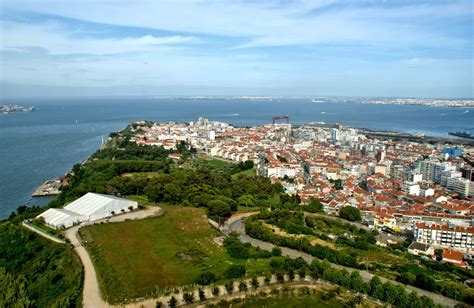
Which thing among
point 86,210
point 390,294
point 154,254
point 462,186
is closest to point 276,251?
point 154,254

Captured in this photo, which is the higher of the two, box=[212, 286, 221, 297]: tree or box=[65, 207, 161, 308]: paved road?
box=[212, 286, 221, 297]: tree

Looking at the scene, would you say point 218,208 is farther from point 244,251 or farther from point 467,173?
point 467,173

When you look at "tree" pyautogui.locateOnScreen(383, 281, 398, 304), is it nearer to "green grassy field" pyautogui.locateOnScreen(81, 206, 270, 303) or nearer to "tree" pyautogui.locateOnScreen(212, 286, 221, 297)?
"green grassy field" pyautogui.locateOnScreen(81, 206, 270, 303)

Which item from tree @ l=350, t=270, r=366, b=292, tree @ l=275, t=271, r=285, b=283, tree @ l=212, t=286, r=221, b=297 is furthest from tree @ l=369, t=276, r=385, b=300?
tree @ l=212, t=286, r=221, b=297

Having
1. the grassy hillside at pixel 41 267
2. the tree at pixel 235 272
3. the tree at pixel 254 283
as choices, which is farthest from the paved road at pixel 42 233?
the tree at pixel 254 283

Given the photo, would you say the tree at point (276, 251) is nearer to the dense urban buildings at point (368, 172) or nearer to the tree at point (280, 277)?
the tree at point (280, 277)

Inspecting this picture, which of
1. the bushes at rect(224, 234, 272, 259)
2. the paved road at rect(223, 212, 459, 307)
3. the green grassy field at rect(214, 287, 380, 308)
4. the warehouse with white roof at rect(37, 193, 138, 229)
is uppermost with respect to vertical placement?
the warehouse with white roof at rect(37, 193, 138, 229)
